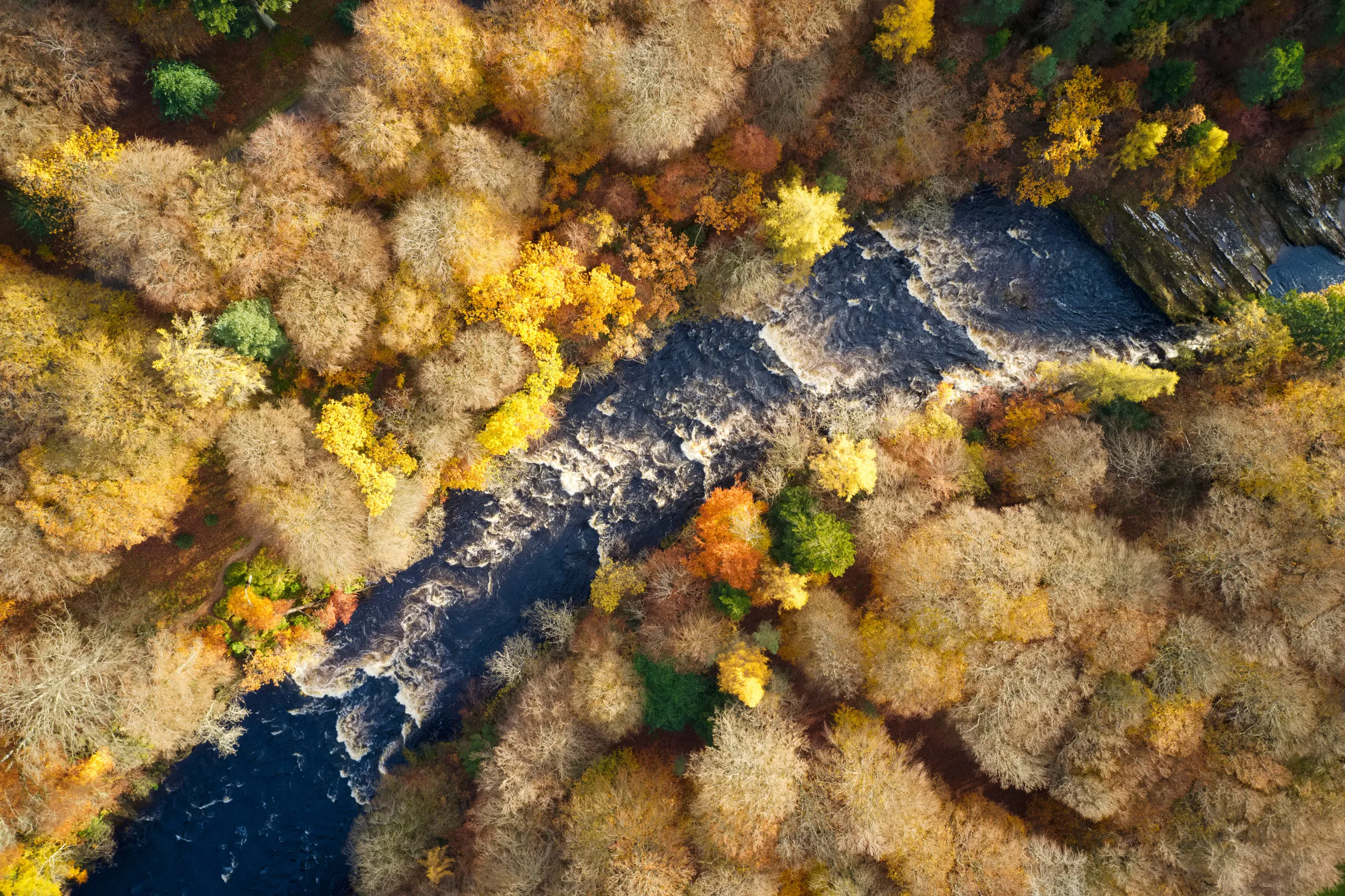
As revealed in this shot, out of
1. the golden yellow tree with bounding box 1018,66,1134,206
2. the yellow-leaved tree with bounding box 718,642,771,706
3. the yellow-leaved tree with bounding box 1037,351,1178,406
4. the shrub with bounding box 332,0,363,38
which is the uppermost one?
the golden yellow tree with bounding box 1018,66,1134,206

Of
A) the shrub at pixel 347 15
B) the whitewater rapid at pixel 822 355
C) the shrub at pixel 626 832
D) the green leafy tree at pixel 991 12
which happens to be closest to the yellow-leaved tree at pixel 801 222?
the whitewater rapid at pixel 822 355

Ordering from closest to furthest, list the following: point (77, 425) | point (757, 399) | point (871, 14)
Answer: point (77, 425)
point (871, 14)
point (757, 399)

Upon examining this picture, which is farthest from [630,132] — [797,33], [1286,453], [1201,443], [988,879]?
[988,879]

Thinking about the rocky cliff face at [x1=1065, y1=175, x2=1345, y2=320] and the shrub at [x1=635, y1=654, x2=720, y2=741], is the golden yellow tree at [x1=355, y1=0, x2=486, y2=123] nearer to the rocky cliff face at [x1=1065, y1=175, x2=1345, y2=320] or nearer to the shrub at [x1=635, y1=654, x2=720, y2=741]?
the shrub at [x1=635, y1=654, x2=720, y2=741]

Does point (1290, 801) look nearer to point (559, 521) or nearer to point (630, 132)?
point (559, 521)

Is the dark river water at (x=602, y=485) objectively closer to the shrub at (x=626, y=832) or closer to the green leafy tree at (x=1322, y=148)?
the green leafy tree at (x=1322, y=148)

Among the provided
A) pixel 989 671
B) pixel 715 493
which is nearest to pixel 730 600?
pixel 715 493

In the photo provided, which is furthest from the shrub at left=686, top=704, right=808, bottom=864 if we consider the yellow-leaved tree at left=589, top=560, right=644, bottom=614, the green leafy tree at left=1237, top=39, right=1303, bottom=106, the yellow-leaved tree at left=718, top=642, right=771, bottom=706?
the green leafy tree at left=1237, top=39, right=1303, bottom=106
